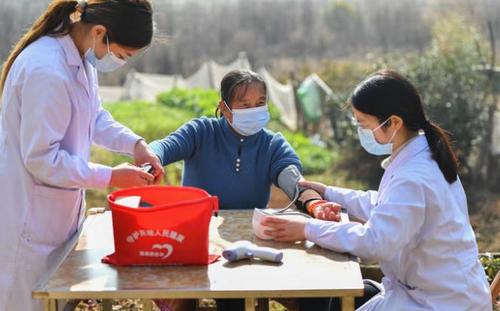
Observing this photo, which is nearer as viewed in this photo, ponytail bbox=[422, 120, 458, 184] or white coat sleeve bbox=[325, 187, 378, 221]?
ponytail bbox=[422, 120, 458, 184]

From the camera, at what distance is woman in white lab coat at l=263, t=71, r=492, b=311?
279 centimetres

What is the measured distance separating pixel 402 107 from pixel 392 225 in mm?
418

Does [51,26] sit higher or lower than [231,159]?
higher

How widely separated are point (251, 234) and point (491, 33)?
6.30 metres

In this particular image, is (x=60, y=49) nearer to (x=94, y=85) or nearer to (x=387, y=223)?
(x=94, y=85)

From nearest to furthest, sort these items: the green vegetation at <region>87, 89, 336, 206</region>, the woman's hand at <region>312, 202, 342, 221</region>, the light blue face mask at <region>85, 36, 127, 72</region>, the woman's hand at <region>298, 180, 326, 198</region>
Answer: the light blue face mask at <region>85, 36, 127, 72</region>
the woman's hand at <region>312, 202, 342, 221</region>
the woman's hand at <region>298, 180, 326, 198</region>
the green vegetation at <region>87, 89, 336, 206</region>

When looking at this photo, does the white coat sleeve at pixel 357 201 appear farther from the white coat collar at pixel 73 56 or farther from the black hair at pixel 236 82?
the white coat collar at pixel 73 56

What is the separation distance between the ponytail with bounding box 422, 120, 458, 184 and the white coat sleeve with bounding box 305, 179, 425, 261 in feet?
0.48

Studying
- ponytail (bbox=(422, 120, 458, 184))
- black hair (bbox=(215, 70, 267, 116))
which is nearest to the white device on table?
ponytail (bbox=(422, 120, 458, 184))

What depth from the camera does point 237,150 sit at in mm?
3627

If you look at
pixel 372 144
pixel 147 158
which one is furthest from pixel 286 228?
pixel 147 158

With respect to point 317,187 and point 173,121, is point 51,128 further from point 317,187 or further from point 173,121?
point 173,121

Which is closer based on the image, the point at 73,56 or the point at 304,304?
the point at 73,56

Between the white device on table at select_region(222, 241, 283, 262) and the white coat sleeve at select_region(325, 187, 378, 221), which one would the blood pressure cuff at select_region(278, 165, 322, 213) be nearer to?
the white coat sleeve at select_region(325, 187, 378, 221)
